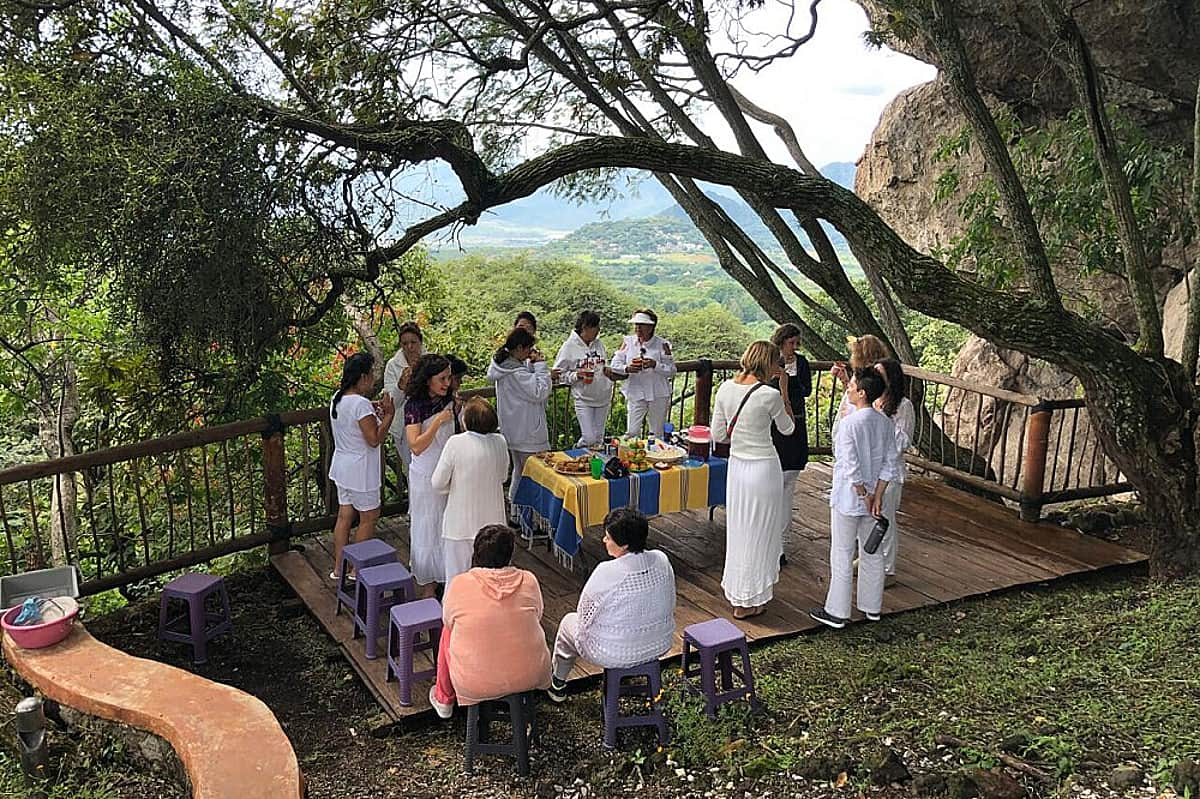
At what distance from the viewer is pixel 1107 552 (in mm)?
7105

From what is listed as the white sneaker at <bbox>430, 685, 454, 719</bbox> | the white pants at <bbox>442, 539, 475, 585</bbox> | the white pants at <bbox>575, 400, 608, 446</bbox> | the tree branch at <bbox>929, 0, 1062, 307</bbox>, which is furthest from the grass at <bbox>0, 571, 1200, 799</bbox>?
the white pants at <bbox>575, 400, 608, 446</bbox>

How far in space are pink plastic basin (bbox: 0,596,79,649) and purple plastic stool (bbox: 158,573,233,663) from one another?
3.36ft

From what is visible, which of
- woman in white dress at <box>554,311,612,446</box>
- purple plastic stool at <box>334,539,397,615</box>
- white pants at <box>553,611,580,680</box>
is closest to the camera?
white pants at <box>553,611,580,680</box>

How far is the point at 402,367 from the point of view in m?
7.09

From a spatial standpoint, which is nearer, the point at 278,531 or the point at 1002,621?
the point at 1002,621

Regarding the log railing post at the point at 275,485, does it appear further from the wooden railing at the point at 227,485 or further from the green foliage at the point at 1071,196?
the green foliage at the point at 1071,196

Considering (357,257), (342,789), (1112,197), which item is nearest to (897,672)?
(342,789)

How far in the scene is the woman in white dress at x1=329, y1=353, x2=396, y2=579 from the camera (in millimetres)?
5852

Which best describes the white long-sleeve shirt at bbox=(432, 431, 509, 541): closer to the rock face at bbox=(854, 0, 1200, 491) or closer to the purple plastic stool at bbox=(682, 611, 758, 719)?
the purple plastic stool at bbox=(682, 611, 758, 719)

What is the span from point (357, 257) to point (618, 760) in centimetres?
351

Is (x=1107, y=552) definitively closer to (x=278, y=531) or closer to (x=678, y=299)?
(x=278, y=531)

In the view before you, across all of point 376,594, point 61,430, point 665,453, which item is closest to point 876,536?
point 665,453

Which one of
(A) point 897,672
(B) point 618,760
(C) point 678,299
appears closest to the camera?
(B) point 618,760

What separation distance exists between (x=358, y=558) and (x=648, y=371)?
3501 mm
